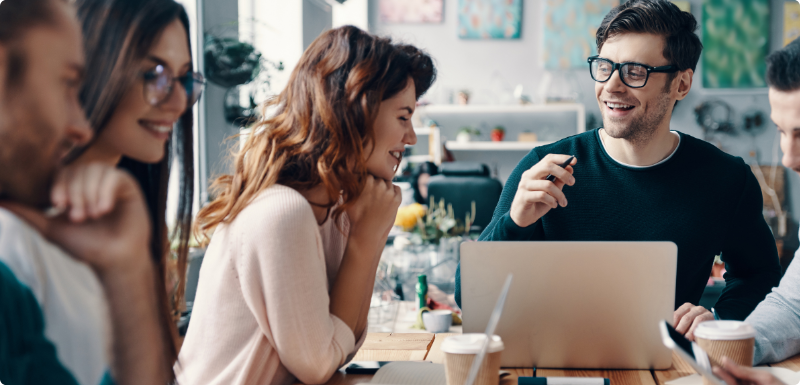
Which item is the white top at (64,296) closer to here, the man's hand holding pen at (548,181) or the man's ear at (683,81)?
the man's hand holding pen at (548,181)

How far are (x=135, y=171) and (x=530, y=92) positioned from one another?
542 centimetres

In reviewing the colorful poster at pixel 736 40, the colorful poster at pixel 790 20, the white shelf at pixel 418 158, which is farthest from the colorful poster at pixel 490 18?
the colorful poster at pixel 790 20

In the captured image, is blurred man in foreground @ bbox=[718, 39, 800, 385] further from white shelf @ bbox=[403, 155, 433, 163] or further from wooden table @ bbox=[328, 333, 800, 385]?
white shelf @ bbox=[403, 155, 433, 163]

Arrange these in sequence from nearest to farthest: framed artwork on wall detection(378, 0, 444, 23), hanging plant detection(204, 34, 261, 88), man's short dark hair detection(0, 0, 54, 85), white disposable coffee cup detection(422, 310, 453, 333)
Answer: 1. man's short dark hair detection(0, 0, 54, 85)
2. white disposable coffee cup detection(422, 310, 453, 333)
3. hanging plant detection(204, 34, 261, 88)
4. framed artwork on wall detection(378, 0, 444, 23)

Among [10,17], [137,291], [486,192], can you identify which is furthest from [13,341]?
[486,192]

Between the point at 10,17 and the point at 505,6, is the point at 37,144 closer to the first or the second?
the point at 10,17

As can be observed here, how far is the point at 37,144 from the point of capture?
1.72 ft

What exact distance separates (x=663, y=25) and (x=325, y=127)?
33.9 inches

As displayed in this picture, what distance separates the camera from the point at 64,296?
55cm

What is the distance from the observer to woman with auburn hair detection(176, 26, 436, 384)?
0.94 meters

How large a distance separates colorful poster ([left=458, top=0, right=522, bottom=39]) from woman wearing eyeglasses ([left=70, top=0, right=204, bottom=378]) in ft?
17.5

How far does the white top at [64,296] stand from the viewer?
1.70ft

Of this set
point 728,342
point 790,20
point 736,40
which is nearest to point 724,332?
point 728,342

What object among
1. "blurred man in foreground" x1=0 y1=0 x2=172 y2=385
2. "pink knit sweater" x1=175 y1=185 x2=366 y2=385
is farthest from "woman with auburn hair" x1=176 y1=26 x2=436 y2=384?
"blurred man in foreground" x1=0 y1=0 x2=172 y2=385
